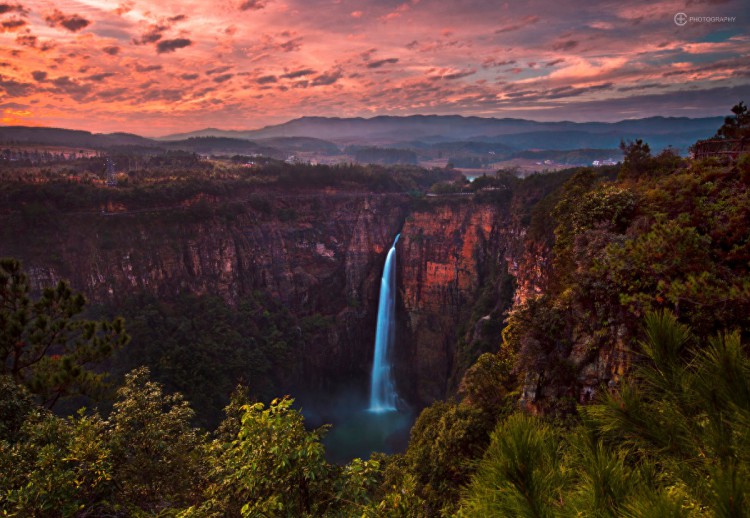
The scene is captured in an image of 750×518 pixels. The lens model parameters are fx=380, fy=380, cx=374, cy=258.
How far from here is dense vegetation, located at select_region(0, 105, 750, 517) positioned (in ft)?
9.47

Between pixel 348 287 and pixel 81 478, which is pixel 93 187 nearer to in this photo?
pixel 348 287

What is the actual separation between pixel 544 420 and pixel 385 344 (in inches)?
1673

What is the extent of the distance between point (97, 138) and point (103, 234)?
132643 millimetres

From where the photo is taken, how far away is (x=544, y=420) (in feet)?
29.6

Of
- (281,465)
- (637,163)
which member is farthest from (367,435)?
(281,465)

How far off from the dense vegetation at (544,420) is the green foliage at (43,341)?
5cm

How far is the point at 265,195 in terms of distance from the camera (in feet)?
173

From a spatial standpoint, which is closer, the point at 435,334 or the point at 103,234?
the point at 103,234

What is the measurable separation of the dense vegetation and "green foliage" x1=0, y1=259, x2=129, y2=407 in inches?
2.0

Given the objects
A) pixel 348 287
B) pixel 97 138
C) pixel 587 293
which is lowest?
pixel 348 287

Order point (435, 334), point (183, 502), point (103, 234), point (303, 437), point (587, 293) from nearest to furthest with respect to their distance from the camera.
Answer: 1. point (303, 437)
2. point (183, 502)
3. point (587, 293)
4. point (103, 234)
5. point (435, 334)

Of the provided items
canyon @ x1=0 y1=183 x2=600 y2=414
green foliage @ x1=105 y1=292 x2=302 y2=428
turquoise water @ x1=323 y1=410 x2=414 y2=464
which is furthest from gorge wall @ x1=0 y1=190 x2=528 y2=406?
turquoise water @ x1=323 y1=410 x2=414 y2=464

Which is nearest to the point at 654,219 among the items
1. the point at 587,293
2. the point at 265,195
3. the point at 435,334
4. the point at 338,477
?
the point at 587,293

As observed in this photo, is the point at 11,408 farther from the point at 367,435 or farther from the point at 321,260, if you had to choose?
the point at 321,260
